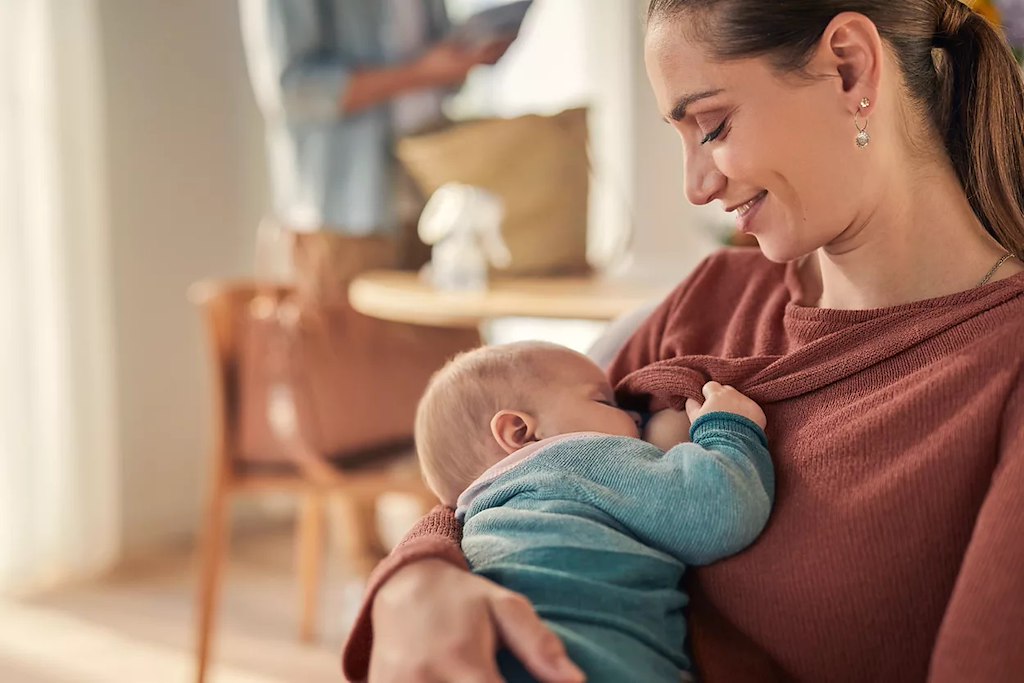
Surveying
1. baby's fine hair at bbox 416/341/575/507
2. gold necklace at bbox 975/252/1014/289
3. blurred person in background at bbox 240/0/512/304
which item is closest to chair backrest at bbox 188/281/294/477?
blurred person in background at bbox 240/0/512/304

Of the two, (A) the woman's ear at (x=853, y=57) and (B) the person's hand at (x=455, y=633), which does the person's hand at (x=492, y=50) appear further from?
(B) the person's hand at (x=455, y=633)

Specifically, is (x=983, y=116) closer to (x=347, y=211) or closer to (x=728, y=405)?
(x=728, y=405)

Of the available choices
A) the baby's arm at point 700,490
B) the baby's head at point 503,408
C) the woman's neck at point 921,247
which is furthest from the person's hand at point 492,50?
the baby's arm at point 700,490

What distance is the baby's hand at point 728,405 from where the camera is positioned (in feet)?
3.70

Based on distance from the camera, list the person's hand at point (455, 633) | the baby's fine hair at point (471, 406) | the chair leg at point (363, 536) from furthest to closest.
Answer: the chair leg at point (363, 536) → the baby's fine hair at point (471, 406) → the person's hand at point (455, 633)

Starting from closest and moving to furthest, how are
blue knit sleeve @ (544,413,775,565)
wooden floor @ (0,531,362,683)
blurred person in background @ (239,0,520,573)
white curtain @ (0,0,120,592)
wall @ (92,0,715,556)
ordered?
blue knit sleeve @ (544,413,775,565) → blurred person in background @ (239,0,520,573) → wooden floor @ (0,531,362,683) → white curtain @ (0,0,120,592) → wall @ (92,0,715,556)

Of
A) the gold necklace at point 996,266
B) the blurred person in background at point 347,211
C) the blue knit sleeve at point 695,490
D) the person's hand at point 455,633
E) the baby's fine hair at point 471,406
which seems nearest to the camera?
the person's hand at point 455,633

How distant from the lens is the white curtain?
3.33 meters

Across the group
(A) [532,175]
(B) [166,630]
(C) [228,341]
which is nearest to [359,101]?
(A) [532,175]

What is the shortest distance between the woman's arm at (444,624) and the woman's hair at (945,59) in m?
0.51

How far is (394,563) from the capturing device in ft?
3.37

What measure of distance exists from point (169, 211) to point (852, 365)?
2948mm

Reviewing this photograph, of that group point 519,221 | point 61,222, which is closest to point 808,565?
point 519,221

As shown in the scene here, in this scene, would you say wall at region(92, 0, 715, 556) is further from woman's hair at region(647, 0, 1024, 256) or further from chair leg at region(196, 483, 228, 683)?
woman's hair at region(647, 0, 1024, 256)
